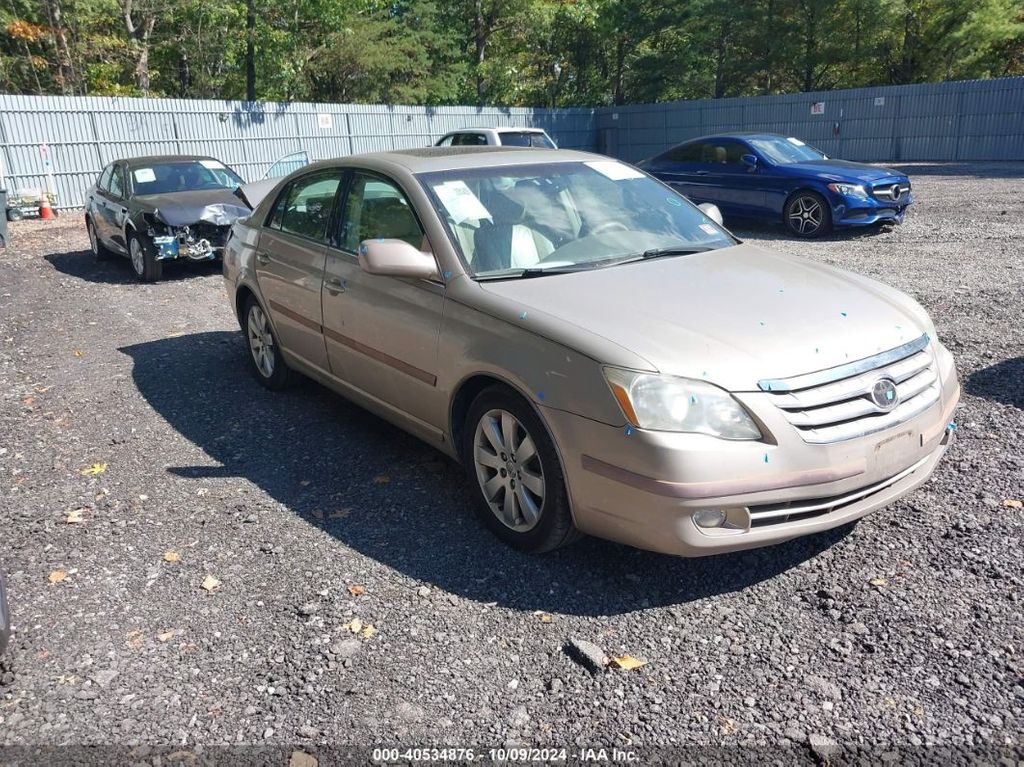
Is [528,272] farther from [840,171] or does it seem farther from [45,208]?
[45,208]

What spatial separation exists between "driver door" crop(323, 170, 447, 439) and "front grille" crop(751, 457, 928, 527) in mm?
1568

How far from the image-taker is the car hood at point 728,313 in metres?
3.15

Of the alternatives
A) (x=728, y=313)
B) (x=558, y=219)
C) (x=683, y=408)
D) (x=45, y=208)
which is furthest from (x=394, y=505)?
(x=45, y=208)

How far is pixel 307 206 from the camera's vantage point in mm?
5355

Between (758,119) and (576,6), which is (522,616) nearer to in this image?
(758,119)

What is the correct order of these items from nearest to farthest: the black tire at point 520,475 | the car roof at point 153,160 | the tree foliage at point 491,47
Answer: the black tire at point 520,475 → the car roof at point 153,160 → the tree foliage at point 491,47

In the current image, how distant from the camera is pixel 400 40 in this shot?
32031 mm

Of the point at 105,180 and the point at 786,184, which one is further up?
the point at 105,180

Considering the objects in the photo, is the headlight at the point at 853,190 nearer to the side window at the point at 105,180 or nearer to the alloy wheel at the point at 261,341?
the alloy wheel at the point at 261,341

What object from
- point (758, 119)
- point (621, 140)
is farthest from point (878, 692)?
point (621, 140)

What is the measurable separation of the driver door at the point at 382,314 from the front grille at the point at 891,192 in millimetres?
9492

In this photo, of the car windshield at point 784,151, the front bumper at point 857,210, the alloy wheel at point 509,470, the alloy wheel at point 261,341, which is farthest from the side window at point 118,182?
the front bumper at point 857,210

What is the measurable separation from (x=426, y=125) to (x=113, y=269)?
59.3 ft

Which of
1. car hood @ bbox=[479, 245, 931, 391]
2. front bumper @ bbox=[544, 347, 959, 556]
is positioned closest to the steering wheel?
car hood @ bbox=[479, 245, 931, 391]
